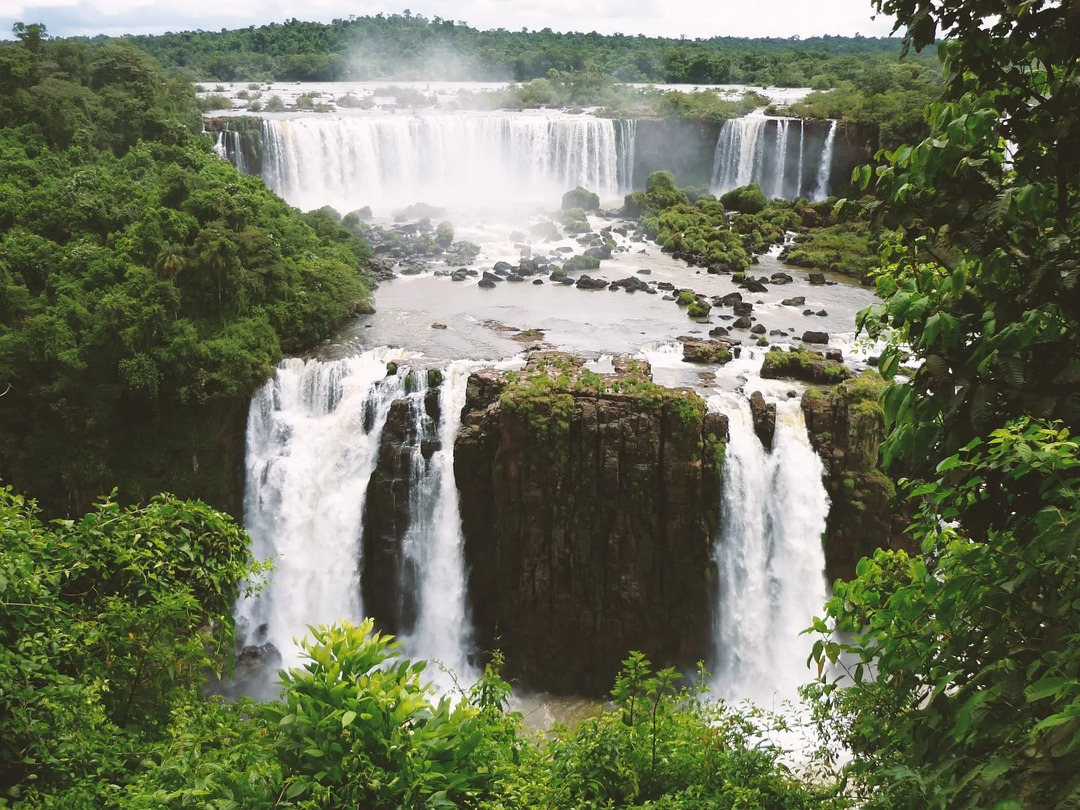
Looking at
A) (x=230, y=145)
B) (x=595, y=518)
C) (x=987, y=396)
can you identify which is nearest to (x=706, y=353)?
(x=595, y=518)

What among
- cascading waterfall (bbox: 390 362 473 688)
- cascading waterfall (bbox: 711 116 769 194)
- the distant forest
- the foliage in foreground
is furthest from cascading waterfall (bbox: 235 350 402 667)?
the distant forest

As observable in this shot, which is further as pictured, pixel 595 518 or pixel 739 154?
pixel 739 154

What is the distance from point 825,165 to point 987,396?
Result: 39.0m

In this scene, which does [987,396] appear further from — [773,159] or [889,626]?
[773,159]

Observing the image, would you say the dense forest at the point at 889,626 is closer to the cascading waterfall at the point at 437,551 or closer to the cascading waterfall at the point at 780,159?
the cascading waterfall at the point at 437,551

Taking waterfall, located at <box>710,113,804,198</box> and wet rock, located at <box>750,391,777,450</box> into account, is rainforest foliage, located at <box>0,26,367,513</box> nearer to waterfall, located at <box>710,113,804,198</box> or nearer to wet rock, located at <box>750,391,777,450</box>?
wet rock, located at <box>750,391,777,450</box>

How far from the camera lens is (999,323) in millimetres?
4258

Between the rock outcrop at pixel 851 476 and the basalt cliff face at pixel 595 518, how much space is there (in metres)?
2.36

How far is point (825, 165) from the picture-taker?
130 ft

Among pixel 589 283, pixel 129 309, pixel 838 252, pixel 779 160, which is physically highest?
pixel 779 160

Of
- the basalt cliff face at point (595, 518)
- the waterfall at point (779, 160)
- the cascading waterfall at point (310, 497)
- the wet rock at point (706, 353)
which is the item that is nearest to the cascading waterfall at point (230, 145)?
the cascading waterfall at point (310, 497)

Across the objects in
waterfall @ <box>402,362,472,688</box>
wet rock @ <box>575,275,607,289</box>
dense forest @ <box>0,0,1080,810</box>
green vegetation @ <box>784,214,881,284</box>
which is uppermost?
dense forest @ <box>0,0,1080,810</box>

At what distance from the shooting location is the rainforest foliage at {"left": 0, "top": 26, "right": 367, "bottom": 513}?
1867 centimetres

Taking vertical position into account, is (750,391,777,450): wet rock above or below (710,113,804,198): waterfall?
below
